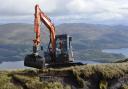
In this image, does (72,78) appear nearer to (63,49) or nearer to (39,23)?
(39,23)

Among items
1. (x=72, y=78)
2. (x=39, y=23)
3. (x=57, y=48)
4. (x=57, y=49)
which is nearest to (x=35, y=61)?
(x=72, y=78)

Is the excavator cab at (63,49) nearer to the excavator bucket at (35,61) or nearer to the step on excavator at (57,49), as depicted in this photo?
the step on excavator at (57,49)

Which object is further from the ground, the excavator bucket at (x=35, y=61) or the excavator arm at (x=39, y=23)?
the excavator arm at (x=39, y=23)

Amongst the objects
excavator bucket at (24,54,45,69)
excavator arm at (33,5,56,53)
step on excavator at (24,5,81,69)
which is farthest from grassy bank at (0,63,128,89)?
step on excavator at (24,5,81,69)

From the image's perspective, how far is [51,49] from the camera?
41.1 m

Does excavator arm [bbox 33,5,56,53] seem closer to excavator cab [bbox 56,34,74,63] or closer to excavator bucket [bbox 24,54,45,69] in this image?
excavator cab [bbox 56,34,74,63]

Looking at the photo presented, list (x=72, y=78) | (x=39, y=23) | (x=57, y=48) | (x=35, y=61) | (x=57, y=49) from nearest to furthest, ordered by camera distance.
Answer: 1. (x=72, y=78)
2. (x=35, y=61)
3. (x=39, y=23)
4. (x=57, y=49)
5. (x=57, y=48)

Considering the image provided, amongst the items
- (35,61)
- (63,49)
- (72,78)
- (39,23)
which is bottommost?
(72,78)

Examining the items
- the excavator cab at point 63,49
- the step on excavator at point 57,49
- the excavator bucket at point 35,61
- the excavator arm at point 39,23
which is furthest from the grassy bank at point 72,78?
the excavator cab at point 63,49

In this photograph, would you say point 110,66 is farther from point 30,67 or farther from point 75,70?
point 30,67

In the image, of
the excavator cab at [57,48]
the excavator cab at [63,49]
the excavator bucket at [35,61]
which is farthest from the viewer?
the excavator cab at [63,49]

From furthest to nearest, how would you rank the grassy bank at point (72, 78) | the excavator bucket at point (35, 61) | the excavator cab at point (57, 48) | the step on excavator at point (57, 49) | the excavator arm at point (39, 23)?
1. the excavator cab at point (57, 48)
2. the step on excavator at point (57, 49)
3. the excavator arm at point (39, 23)
4. the excavator bucket at point (35, 61)
5. the grassy bank at point (72, 78)

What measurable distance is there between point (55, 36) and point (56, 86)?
29.2ft

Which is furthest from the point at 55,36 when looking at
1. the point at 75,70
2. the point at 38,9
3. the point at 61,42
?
the point at 75,70
